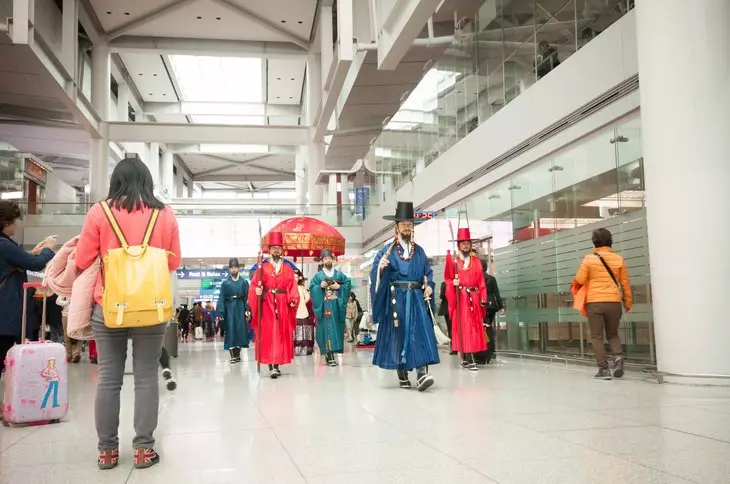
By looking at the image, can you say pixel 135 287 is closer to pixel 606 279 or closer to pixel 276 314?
pixel 606 279

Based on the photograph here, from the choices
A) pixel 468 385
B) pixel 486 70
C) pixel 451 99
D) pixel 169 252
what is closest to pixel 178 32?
pixel 451 99

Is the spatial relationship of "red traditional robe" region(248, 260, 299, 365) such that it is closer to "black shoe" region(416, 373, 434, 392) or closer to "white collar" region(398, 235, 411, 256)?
"white collar" region(398, 235, 411, 256)

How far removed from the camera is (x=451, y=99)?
14914mm

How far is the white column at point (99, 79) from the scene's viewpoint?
81.7 ft

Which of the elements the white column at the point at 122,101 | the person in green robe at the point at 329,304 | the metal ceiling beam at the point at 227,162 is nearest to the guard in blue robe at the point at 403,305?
the person in green robe at the point at 329,304

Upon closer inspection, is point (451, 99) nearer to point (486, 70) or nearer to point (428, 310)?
point (486, 70)

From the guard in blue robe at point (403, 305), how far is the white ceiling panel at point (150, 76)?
2324 cm

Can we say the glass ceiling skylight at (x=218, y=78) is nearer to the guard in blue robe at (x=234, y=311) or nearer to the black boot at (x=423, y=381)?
the guard in blue robe at (x=234, y=311)

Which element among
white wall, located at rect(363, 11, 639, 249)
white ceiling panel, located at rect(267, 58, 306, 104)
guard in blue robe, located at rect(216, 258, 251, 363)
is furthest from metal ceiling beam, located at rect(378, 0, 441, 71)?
white ceiling panel, located at rect(267, 58, 306, 104)

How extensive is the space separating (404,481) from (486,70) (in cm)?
1100

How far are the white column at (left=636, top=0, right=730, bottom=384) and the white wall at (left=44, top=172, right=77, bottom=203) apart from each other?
21.9m

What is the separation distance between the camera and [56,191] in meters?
26.9

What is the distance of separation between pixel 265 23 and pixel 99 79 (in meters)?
6.35

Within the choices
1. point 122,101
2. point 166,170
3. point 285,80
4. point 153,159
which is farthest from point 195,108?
point 285,80
